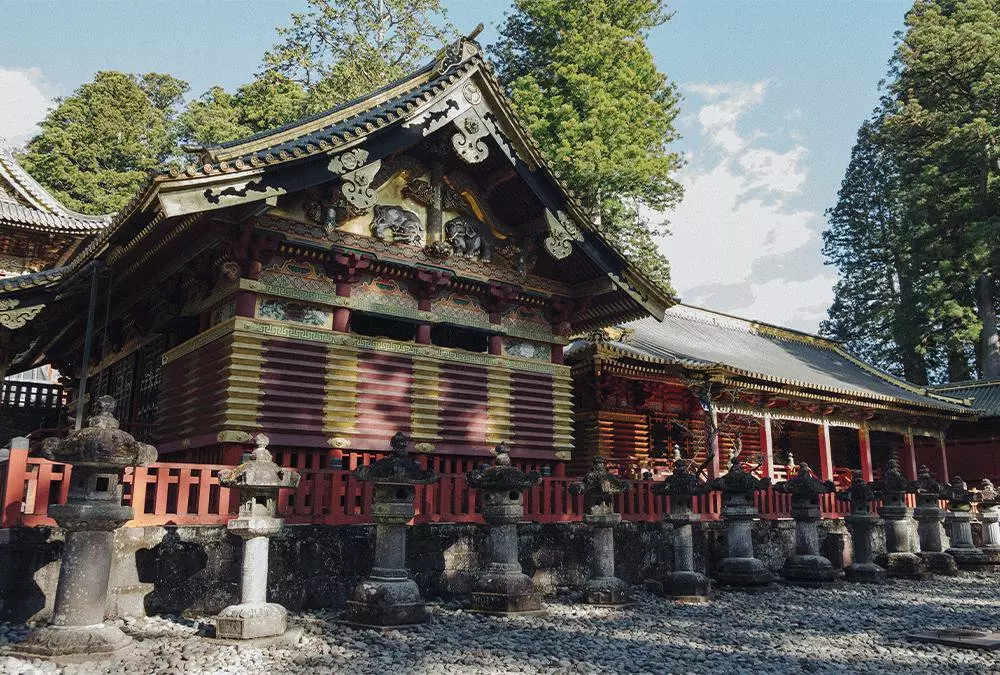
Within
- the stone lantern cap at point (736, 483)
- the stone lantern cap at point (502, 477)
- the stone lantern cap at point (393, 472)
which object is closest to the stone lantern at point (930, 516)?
the stone lantern cap at point (736, 483)

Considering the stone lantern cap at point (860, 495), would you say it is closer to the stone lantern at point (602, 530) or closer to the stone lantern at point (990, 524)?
the stone lantern at point (990, 524)

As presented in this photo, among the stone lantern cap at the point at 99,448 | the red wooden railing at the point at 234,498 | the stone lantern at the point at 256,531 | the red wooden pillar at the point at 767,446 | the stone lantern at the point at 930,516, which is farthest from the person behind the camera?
the red wooden pillar at the point at 767,446

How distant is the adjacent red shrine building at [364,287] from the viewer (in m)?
12.3

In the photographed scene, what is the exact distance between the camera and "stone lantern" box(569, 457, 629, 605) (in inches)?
458

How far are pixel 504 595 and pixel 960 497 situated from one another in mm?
14926

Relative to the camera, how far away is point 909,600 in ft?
43.9

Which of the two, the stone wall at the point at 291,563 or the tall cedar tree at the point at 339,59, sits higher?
the tall cedar tree at the point at 339,59

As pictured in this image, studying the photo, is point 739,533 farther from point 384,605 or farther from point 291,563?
point 291,563

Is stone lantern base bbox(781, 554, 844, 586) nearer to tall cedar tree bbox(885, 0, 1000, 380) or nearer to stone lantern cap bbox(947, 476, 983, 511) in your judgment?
stone lantern cap bbox(947, 476, 983, 511)

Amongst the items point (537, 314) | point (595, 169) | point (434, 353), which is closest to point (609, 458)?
point (537, 314)

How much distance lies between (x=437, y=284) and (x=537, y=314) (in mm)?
2716

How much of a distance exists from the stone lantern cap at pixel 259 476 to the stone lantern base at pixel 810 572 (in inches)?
420

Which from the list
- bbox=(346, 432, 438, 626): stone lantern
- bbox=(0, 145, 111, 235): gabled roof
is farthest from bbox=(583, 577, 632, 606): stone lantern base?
bbox=(0, 145, 111, 235): gabled roof

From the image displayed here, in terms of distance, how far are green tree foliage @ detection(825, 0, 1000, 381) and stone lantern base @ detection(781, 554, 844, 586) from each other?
→ 31.1m
